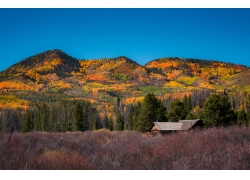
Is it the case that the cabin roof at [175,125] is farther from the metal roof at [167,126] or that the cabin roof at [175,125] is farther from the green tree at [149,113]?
the green tree at [149,113]

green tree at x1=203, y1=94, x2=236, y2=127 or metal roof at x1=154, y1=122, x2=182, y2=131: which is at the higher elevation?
green tree at x1=203, y1=94, x2=236, y2=127

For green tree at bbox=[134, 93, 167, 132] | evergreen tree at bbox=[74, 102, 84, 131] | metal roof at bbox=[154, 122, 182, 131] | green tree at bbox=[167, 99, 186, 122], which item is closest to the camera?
metal roof at bbox=[154, 122, 182, 131]

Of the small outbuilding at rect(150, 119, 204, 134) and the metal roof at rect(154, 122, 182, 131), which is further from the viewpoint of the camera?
the metal roof at rect(154, 122, 182, 131)

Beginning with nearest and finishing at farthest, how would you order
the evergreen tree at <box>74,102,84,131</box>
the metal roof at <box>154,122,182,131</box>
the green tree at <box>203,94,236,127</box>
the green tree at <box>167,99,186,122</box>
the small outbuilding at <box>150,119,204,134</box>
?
the small outbuilding at <box>150,119,204,134</box>, the metal roof at <box>154,122,182,131</box>, the green tree at <box>203,94,236,127</box>, the green tree at <box>167,99,186,122</box>, the evergreen tree at <box>74,102,84,131</box>

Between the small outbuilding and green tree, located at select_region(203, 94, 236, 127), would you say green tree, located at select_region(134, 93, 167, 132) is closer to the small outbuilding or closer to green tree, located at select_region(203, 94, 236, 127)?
the small outbuilding

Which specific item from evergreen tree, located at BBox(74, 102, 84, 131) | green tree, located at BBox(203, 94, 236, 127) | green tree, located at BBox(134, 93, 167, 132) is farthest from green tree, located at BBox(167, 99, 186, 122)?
evergreen tree, located at BBox(74, 102, 84, 131)

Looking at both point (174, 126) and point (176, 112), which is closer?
point (174, 126)

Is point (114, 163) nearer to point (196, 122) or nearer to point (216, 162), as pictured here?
point (216, 162)

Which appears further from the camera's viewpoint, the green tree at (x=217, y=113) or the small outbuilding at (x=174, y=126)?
the green tree at (x=217, y=113)

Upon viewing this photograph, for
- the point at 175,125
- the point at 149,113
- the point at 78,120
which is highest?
the point at 149,113

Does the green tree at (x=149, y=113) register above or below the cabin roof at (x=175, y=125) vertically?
above

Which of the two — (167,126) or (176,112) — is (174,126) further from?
(176,112)

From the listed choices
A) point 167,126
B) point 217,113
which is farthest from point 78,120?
point 217,113

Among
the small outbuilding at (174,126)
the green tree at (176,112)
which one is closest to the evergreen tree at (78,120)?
the green tree at (176,112)
